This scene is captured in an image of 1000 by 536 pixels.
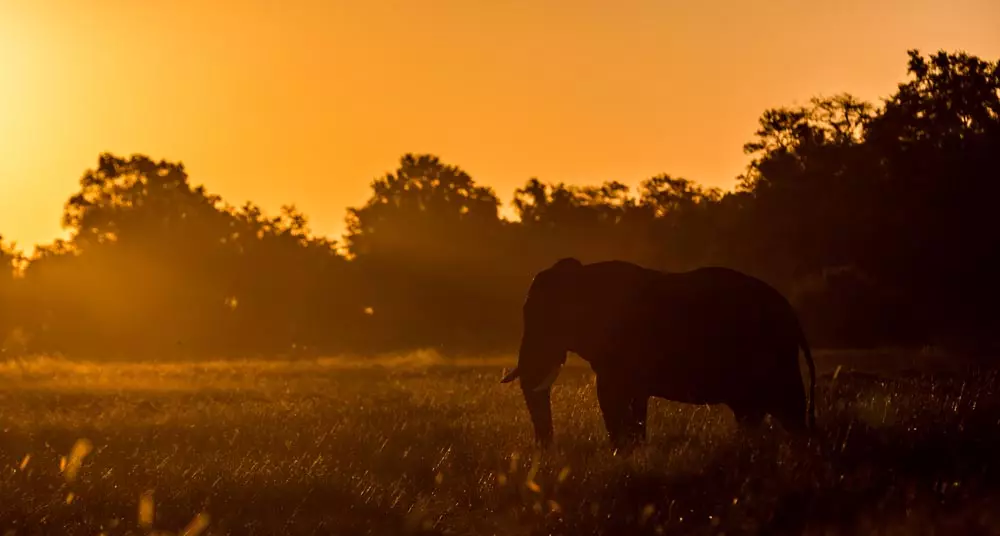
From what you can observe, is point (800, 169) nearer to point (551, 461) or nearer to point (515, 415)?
point (515, 415)

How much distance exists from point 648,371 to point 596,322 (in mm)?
963

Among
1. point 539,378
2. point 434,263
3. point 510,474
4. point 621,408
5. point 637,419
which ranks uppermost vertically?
point 434,263

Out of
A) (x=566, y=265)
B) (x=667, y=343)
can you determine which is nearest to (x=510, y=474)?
(x=667, y=343)

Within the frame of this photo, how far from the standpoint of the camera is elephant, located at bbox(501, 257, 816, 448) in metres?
12.1

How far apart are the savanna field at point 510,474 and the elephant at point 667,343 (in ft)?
1.22

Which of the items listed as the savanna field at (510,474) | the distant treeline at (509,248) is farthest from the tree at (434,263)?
the savanna field at (510,474)

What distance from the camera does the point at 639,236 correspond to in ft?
206

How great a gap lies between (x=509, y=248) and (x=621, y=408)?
55714 mm

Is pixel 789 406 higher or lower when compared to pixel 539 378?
lower

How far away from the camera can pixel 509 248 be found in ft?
223

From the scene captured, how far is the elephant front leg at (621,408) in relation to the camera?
12.1 m

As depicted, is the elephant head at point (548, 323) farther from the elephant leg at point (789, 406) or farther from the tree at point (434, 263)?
the tree at point (434, 263)

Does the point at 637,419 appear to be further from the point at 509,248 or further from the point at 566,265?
the point at 509,248

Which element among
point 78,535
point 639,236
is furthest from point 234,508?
point 639,236
